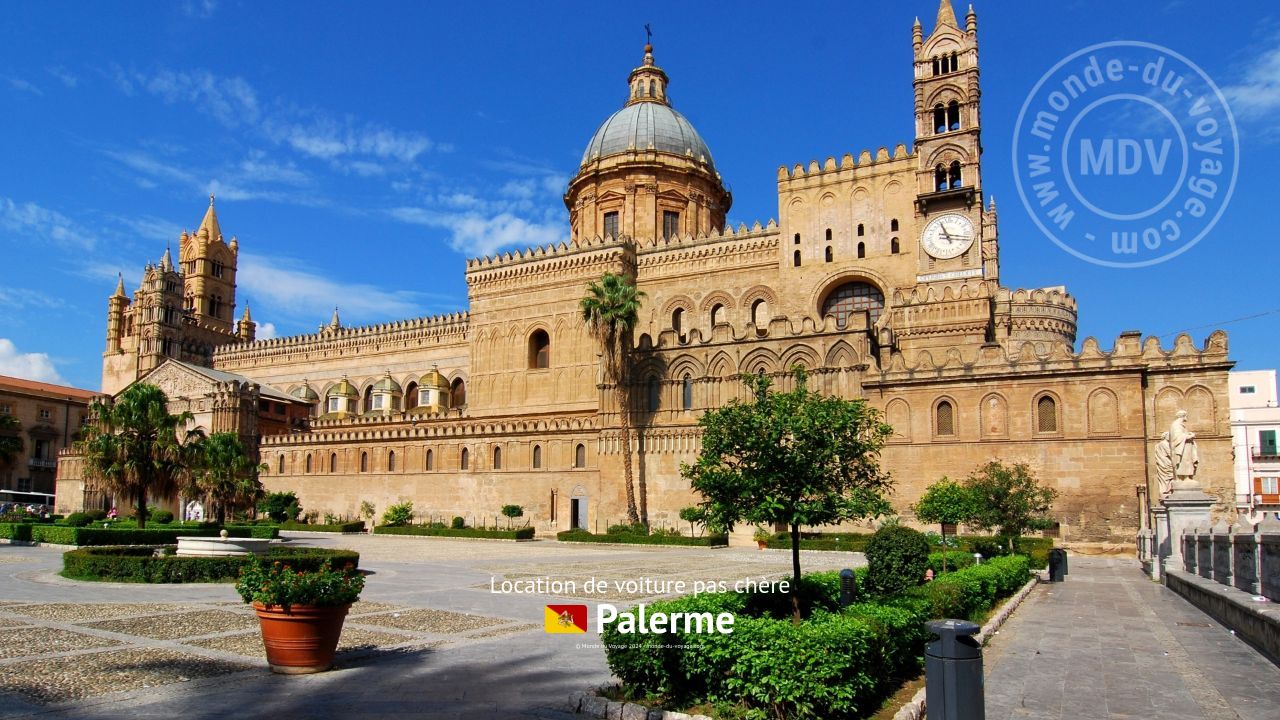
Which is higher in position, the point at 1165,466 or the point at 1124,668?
the point at 1165,466

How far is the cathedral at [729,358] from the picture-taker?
113 ft

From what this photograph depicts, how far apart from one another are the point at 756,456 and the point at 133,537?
24.2m

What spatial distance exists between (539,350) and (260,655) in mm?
43243

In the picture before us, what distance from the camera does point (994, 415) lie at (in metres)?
35.8

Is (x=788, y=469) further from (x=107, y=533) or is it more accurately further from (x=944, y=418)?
(x=944, y=418)

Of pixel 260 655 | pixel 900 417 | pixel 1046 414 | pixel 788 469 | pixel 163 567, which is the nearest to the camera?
pixel 260 655

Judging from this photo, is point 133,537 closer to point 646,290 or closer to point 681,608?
point 681,608

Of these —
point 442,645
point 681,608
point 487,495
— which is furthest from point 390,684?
point 487,495

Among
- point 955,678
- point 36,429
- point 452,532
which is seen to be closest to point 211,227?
point 36,429

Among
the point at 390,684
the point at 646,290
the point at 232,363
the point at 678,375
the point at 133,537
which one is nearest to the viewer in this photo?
the point at 390,684

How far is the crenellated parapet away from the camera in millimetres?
63688

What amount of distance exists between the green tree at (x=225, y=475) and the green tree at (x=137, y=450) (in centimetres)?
331

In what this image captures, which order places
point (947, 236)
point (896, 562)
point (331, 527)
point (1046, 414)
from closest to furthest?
1. point (896, 562)
2. point (1046, 414)
3. point (947, 236)
4. point (331, 527)

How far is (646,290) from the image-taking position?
51.7 metres
